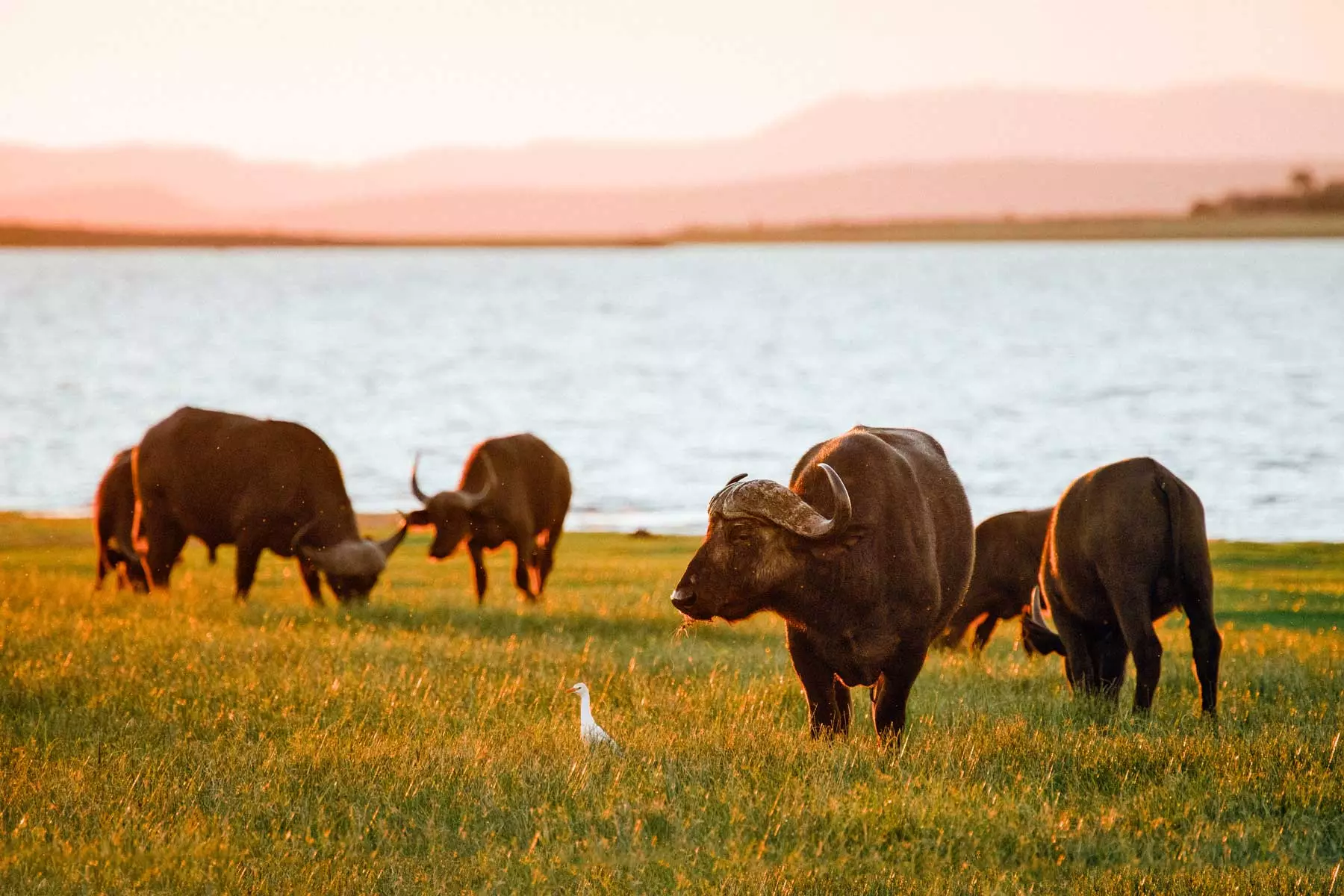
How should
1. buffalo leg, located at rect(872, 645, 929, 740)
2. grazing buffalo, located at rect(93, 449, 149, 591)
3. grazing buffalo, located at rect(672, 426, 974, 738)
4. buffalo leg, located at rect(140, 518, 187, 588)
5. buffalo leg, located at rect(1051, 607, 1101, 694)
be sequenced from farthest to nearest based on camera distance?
1. grazing buffalo, located at rect(93, 449, 149, 591)
2. buffalo leg, located at rect(140, 518, 187, 588)
3. buffalo leg, located at rect(1051, 607, 1101, 694)
4. buffalo leg, located at rect(872, 645, 929, 740)
5. grazing buffalo, located at rect(672, 426, 974, 738)

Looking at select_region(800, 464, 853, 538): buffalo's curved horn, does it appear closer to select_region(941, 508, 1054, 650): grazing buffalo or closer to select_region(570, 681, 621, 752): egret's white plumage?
select_region(570, 681, 621, 752): egret's white plumage

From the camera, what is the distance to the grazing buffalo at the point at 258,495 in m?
17.0

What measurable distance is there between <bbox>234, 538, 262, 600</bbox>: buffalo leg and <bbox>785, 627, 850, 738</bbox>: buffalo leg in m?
9.69

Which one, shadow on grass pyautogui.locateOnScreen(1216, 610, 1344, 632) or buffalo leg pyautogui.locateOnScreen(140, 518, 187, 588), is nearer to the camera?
shadow on grass pyautogui.locateOnScreen(1216, 610, 1344, 632)

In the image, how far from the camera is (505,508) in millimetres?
18125

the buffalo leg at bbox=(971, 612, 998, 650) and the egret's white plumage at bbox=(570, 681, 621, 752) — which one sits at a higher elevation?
the egret's white plumage at bbox=(570, 681, 621, 752)

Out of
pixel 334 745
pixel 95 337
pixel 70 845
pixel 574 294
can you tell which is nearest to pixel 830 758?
pixel 334 745

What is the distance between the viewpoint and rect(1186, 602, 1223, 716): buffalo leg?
1062cm

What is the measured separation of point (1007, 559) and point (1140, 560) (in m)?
3.61

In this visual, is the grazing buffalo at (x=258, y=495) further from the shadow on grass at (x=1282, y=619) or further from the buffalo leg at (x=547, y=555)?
the shadow on grass at (x=1282, y=619)

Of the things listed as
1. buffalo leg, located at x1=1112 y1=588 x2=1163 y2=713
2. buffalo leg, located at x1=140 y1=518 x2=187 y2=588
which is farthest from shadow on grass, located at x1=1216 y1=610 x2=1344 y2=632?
buffalo leg, located at x1=140 y1=518 x2=187 y2=588

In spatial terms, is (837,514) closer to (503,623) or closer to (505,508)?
(503,623)

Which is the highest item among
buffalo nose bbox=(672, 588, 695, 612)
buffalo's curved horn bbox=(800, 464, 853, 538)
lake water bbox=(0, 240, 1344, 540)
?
buffalo's curved horn bbox=(800, 464, 853, 538)

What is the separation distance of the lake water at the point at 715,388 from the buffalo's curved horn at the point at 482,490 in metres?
13.4
